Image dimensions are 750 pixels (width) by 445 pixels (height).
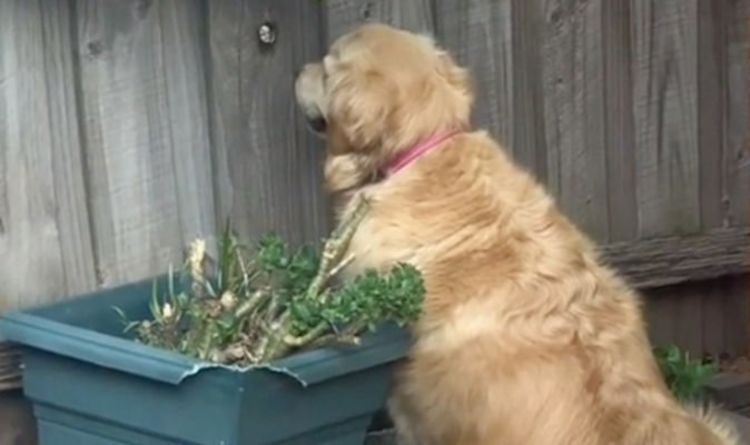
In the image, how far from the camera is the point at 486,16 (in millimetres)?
4617

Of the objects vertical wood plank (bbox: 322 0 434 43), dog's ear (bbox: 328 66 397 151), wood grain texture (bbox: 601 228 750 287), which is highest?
vertical wood plank (bbox: 322 0 434 43)

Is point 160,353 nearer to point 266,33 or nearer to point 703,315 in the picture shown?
point 266,33

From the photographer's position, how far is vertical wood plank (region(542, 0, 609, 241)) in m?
4.78

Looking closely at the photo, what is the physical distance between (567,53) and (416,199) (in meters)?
1.09

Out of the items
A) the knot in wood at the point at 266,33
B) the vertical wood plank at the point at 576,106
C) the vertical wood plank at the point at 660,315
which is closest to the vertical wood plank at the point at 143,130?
the knot in wood at the point at 266,33

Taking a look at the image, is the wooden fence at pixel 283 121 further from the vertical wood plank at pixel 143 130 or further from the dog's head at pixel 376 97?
the dog's head at pixel 376 97

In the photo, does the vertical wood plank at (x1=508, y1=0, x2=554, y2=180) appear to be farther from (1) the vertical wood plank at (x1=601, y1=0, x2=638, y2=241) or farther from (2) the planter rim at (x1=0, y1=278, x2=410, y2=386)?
(2) the planter rim at (x1=0, y1=278, x2=410, y2=386)

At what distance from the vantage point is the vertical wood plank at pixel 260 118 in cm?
421

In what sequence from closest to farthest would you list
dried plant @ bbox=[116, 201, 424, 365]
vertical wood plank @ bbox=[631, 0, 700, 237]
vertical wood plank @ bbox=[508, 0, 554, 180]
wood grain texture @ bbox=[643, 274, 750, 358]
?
1. dried plant @ bbox=[116, 201, 424, 365]
2. vertical wood plank @ bbox=[508, 0, 554, 180]
3. vertical wood plank @ bbox=[631, 0, 700, 237]
4. wood grain texture @ bbox=[643, 274, 750, 358]

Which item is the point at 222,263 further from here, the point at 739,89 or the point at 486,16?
the point at 739,89

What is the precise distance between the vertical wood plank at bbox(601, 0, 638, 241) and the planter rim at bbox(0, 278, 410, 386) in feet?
4.52

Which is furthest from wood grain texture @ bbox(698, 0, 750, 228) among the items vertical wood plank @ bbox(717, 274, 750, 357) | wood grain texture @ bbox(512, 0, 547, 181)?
wood grain texture @ bbox(512, 0, 547, 181)

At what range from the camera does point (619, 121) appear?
4965mm

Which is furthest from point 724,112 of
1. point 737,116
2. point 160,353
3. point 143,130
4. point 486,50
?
point 160,353
